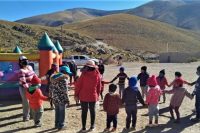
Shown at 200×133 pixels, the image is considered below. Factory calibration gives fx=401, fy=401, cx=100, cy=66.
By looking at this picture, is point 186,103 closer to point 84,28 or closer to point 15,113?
point 15,113

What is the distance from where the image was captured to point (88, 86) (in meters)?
9.93

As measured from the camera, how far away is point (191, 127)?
1108 centimetres

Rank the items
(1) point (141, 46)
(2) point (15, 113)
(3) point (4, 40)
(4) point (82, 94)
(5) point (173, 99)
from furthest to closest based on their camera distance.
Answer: (1) point (141, 46)
(3) point (4, 40)
(2) point (15, 113)
(5) point (173, 99)
(4) point (82, 94)

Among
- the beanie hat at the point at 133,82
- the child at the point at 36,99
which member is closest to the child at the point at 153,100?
the beanie hat at the point at 133,82

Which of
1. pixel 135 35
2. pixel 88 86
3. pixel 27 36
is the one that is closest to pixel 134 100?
pixel 88 86

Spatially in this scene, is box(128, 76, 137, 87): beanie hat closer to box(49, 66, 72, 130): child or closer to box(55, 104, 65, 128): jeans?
box(49, 66, 72, 130): child

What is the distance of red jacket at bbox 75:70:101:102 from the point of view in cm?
993

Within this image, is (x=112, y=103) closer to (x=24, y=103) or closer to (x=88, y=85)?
(x=88, y=85)

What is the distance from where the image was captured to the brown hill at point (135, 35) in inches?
4355

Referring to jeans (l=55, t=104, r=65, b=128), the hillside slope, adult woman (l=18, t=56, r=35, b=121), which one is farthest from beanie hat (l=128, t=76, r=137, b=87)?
the hillside slope

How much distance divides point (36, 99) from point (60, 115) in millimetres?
816

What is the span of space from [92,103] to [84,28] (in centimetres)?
11889

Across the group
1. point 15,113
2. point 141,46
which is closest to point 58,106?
point 15,113

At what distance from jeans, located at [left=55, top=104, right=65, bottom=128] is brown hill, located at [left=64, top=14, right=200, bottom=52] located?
9274 cm
